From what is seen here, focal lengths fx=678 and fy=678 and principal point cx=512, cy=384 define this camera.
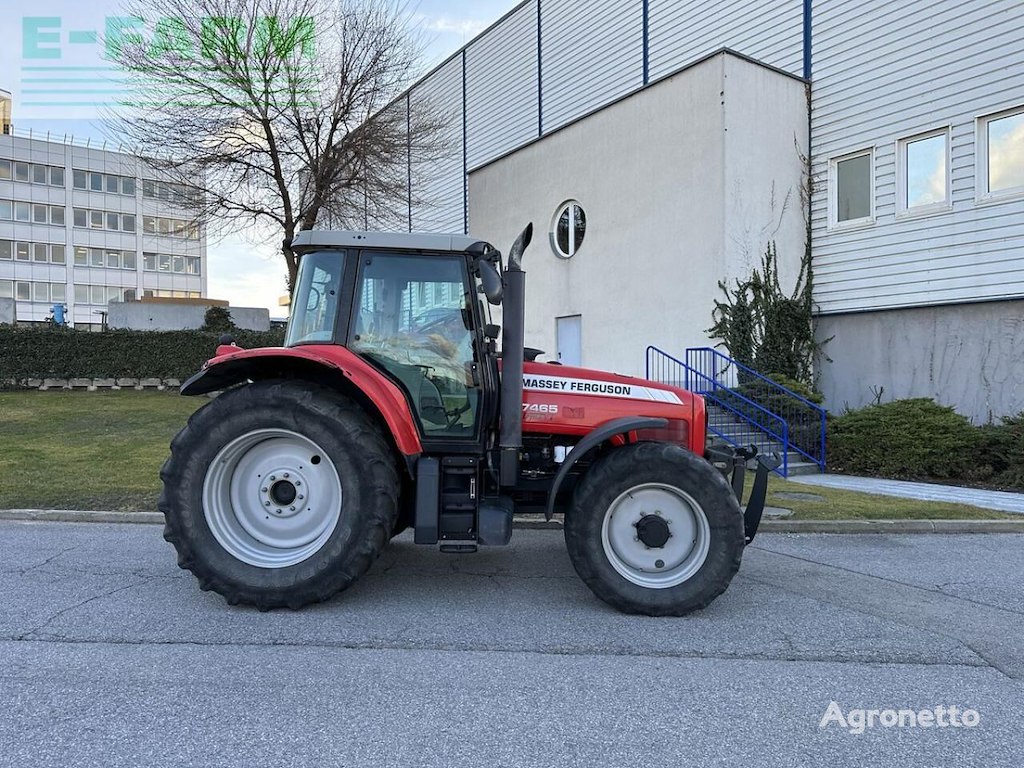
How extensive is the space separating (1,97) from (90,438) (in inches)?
2450

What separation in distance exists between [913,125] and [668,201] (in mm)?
4367

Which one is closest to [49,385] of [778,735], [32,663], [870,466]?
[32,663]

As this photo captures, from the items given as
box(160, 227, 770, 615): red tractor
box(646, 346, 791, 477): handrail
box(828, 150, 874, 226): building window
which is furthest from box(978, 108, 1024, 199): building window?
box(160, 227, 770, 615): red tractor

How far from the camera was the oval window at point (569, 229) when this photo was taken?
16062 millimetres

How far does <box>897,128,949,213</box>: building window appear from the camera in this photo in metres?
11.5

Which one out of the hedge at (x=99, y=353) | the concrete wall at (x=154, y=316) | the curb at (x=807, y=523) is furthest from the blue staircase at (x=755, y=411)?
the concrete wall at (x=154, y=316)

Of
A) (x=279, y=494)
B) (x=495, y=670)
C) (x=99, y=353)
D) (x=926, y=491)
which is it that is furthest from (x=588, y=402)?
(x=99, y=353)

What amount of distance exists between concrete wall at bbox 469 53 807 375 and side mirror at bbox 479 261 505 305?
9.59 meters

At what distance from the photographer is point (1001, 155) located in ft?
35.4

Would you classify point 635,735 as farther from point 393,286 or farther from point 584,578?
point 393,286

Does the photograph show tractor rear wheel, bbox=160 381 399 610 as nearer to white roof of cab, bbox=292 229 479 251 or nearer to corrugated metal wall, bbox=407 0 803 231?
white roof of cab, bbox=292 229 479 251

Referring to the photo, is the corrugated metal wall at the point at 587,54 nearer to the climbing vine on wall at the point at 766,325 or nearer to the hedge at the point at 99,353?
the climbing vine on wall at the point at 766,325

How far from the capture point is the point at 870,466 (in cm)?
1073

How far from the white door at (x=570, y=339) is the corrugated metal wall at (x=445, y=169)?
25.7 ft
